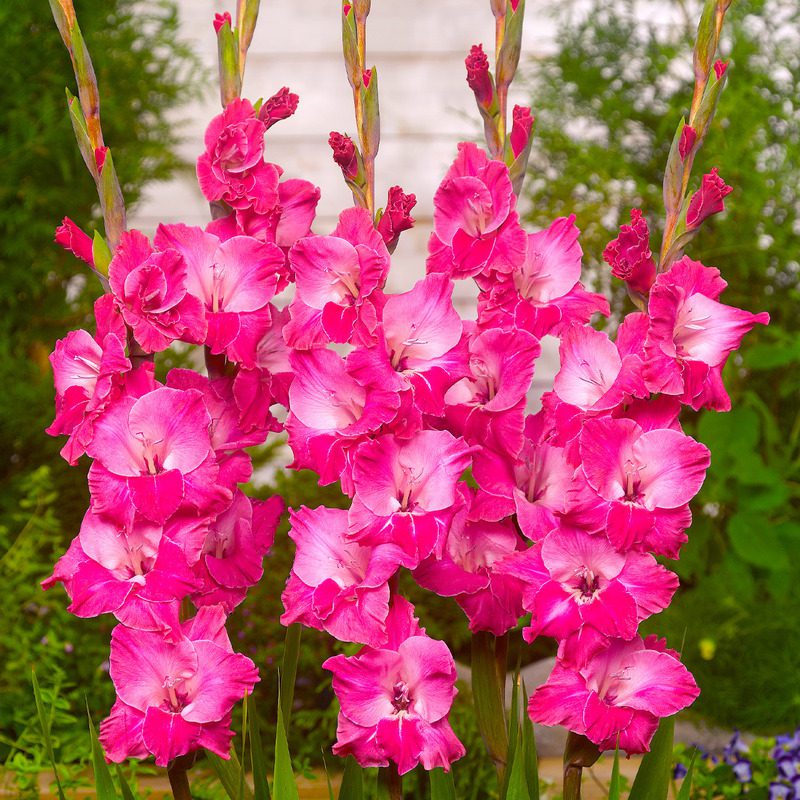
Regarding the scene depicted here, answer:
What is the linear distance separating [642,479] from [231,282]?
24cm

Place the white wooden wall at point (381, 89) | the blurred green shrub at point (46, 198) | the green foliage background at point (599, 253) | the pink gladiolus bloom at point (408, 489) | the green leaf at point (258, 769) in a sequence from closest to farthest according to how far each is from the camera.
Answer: the pink gladiolus bloom at point (408, 489) < the green leaf at point (258, 769) < the green foliage background at point (599, 253) < the blurred green shrub at point (46, 198) < the white wooden wall at point (381, 89)

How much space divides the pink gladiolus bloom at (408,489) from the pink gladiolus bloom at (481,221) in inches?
4.0

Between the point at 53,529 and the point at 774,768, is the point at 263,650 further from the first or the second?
the point at 774,768

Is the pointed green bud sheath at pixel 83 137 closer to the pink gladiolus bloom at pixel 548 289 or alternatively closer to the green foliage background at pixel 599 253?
the pink gladiolus bloom at pixel 548 289

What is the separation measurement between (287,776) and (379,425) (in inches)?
8.5

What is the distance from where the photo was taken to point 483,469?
1.83 feet

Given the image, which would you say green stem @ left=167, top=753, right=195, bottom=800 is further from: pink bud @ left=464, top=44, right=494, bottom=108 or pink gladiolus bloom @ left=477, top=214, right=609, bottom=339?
pink bud @ left=464, top=44, right=494, bottom=108

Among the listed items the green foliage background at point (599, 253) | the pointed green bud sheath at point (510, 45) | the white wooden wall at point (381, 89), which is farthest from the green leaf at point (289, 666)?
the white wooden wall at point (381, 89)

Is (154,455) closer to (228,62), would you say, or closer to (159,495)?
(159,495)

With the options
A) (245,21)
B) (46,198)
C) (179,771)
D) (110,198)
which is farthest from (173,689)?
(46,198)

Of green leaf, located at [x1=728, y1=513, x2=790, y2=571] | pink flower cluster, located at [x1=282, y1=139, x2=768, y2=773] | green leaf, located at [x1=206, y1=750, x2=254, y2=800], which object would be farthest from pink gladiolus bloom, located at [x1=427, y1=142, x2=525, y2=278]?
green leaf, located at [x1=728, y1=513, x2=790, y2=571]

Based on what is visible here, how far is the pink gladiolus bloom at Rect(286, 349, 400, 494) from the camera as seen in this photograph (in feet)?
1.78

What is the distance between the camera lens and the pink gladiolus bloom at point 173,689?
1.81 ft

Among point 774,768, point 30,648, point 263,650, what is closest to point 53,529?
point 30,648
